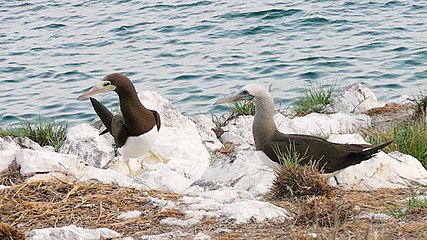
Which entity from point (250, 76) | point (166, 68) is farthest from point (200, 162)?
point (166, 68)

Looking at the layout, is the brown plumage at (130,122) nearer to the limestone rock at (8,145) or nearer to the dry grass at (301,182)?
the limestone rock at (8,145)

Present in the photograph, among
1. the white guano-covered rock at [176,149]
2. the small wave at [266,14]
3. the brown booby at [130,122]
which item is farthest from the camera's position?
the small wave at [266,14]

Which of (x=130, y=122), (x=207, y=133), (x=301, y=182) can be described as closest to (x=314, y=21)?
(x=207, y=133)

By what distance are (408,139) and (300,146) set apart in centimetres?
151

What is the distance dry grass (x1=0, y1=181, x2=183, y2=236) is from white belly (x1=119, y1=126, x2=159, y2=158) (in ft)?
6.95

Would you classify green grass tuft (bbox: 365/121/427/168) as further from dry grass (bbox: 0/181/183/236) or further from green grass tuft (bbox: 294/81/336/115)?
green grass tuft (bbox: 294/81/336/115)

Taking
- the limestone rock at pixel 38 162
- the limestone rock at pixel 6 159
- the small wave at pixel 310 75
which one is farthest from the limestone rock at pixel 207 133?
the small wave at pixel 310 75

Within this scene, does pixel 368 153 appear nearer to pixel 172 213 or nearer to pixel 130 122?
pixel 172 213

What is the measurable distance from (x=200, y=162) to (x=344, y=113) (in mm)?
2738

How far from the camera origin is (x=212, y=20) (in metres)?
19.1

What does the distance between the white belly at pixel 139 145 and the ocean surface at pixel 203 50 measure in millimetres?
4622

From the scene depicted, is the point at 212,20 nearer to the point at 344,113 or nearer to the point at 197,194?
the point at 344,113

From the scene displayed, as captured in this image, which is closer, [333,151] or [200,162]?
[333,151]

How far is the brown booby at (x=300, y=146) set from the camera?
22.6 feet
